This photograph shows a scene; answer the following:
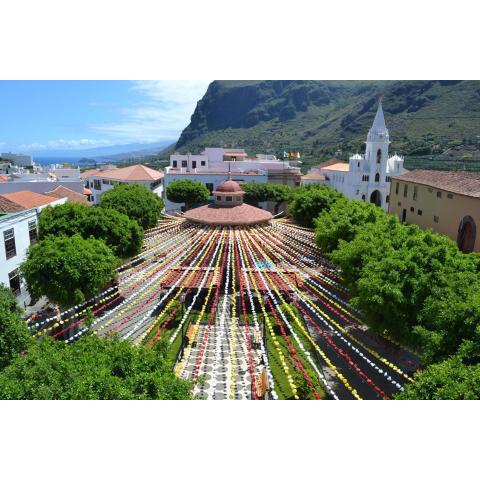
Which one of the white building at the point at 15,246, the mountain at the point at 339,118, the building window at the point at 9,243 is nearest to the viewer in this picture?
the white building at the point at 15,246

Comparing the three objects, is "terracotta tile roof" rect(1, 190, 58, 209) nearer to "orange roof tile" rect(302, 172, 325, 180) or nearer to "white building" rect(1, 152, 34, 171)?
"orange roof tile" rect(302, 172, 325, 180)

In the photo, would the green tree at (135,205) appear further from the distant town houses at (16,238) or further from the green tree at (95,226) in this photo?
the distant town houses at (16,238)

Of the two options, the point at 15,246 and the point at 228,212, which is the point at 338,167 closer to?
the point at 228,212

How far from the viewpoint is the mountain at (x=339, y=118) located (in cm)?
6788

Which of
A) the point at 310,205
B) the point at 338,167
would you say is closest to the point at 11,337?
the point at 310,205

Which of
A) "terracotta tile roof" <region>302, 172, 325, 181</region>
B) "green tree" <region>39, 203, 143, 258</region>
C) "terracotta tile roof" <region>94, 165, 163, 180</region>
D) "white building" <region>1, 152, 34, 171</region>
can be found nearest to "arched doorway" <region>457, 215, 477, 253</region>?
"green tree" <region>39, 203, 143, 258</region>

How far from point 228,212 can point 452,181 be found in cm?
1400

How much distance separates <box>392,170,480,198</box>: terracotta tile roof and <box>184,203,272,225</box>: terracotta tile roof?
1098 centimetres

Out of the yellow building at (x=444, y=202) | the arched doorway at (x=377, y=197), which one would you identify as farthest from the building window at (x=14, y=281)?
the arched doorway at (x=377, y=197)

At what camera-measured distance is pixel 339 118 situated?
381 ft

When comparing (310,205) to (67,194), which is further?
(67,194)

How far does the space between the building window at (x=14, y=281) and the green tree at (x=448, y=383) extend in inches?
716

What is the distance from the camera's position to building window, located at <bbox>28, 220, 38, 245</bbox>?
2180 cm

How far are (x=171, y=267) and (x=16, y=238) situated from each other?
26.4ft
